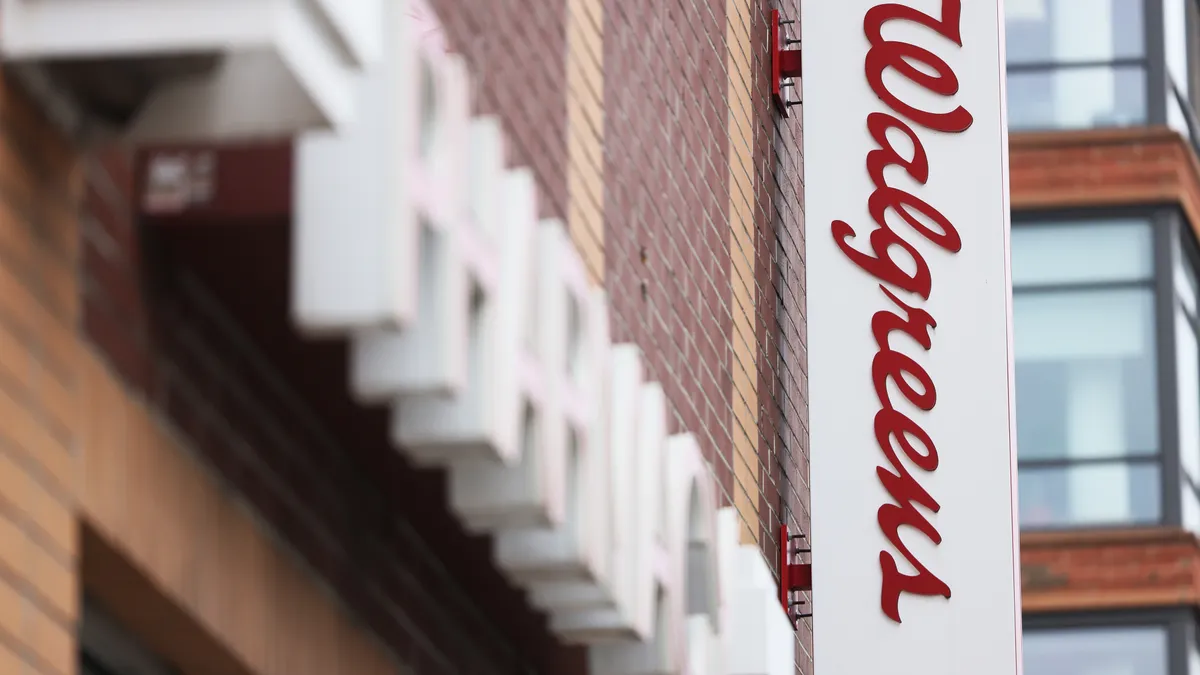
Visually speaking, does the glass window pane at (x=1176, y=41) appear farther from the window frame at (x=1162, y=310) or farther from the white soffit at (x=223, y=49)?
the white soffit at (x=223, y=49)

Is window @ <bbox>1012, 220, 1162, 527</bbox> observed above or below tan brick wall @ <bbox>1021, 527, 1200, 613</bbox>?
above

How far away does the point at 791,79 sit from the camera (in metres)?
11.0

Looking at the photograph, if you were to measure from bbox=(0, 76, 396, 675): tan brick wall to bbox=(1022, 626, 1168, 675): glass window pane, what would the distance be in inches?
637

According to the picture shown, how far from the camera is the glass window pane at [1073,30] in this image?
21.2 m

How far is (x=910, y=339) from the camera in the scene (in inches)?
382

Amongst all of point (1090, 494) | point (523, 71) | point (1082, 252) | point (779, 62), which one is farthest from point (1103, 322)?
point (523, 71)

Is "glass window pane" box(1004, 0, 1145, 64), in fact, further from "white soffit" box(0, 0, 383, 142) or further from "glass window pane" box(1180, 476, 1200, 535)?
"white soffit" box(0, 0, 383, 142)

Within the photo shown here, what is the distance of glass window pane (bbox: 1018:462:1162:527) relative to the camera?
2036cm

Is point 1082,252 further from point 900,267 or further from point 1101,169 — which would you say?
point 900,267

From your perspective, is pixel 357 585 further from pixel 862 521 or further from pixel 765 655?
pixel 862 521

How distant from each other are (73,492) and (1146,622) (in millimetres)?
16936

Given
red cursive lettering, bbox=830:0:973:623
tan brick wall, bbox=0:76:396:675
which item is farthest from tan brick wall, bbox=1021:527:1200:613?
tan brick wall, bbox=0:76:396:675

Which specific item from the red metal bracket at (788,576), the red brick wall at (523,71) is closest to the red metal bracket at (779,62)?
the red metal bracket at (788,576)

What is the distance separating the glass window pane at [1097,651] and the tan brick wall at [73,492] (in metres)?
16.2
